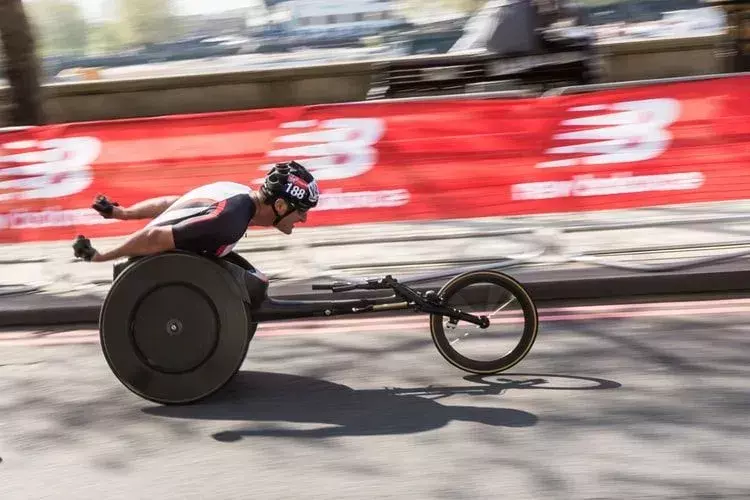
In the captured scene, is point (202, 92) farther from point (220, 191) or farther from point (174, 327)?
point (174, 327)

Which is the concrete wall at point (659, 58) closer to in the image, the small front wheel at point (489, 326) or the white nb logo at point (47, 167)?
the white nb logo at point (47, 167)

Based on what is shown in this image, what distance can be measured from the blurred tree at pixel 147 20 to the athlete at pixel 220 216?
89.3 ft

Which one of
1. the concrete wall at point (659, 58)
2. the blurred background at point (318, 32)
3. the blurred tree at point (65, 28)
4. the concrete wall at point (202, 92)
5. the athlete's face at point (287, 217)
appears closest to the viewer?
the athlete's face at point (287, 217)

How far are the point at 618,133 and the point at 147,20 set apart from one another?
106 ft

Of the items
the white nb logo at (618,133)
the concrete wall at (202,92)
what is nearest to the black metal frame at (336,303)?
the white nb logo at (618,133)

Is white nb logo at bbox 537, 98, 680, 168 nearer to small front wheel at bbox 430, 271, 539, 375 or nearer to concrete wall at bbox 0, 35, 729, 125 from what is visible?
small front wheel at bbox 430, 271, 539, 375

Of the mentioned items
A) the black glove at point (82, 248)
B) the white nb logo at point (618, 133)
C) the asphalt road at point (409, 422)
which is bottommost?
the asphalt road at point (409, 422)

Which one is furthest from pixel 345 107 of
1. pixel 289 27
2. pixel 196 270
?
pixel 289 27

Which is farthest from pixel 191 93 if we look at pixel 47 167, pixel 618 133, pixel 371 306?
pixel 371 306

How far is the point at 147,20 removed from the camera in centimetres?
3719

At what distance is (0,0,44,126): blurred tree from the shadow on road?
7821 mm

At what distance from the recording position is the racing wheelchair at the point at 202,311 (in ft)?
16.9

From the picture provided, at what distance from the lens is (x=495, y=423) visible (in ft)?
15.8

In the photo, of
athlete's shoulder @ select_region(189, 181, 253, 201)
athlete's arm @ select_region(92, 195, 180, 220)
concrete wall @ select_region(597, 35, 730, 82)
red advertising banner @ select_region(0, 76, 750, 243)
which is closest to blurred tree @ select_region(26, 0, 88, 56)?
concrete wall @ select_region(597, 35, 730, 82)
